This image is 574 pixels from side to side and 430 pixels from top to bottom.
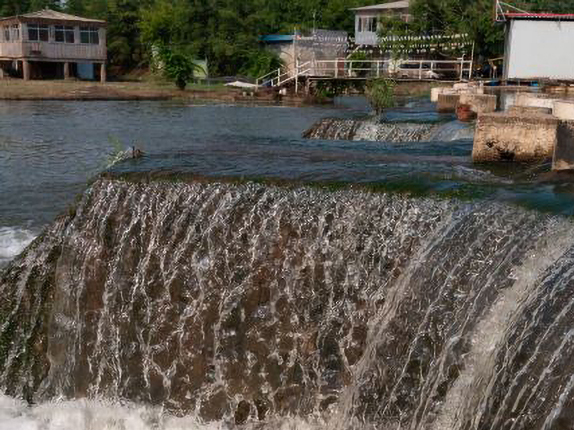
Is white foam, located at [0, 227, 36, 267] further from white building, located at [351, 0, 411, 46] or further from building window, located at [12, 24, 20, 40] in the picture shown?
white building, located at [351, 0, 411, 46]

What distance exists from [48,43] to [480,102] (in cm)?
3547

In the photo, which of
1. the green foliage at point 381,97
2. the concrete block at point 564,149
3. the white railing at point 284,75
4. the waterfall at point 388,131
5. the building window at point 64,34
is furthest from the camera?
the building window at point 64,34

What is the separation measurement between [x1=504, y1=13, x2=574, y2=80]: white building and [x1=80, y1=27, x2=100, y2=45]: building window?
94.4ft

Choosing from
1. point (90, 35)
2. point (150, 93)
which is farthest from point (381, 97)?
point (90, 35)

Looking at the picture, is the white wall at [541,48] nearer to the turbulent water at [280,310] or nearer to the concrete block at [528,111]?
the concrete block at [528,111]

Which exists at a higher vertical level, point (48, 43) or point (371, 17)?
point (371, 17)

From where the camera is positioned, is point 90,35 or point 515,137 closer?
point 515,137

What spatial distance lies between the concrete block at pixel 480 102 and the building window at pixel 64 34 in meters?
35.1

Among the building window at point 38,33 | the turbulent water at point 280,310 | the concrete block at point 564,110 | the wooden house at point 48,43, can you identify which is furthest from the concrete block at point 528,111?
the building window at point 38,33

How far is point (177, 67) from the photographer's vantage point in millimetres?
40062

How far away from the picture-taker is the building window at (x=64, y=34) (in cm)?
4431

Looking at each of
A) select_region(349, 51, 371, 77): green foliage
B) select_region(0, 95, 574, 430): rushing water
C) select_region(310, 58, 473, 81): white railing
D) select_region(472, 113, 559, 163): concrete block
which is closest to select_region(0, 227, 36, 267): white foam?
select_region(0, 95, 574, 430): rushing water

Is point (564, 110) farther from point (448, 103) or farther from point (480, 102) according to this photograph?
point (448, 103)

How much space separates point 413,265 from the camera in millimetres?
5930
